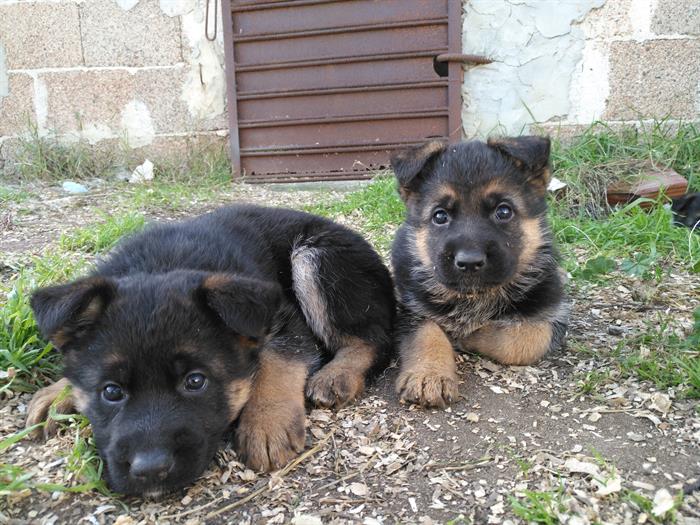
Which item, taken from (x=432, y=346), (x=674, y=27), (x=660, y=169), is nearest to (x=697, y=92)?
(x=674, y=27)

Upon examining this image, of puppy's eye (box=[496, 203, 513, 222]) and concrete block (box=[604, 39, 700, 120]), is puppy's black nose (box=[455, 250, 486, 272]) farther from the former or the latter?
concrete block (box=[604, 39, 700, 120])

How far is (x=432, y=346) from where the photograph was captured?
10.6ft

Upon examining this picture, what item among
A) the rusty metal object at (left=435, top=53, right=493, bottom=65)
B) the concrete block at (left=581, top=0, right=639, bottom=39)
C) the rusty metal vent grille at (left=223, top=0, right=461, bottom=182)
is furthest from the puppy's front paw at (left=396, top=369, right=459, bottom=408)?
the concrete block at (left=581, top=0, right=639, bottom=39)

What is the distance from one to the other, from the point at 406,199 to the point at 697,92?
4.73 meters

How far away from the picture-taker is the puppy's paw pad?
294 centimetres

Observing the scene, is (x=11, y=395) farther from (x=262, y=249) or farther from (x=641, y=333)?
(x=641, y=333)

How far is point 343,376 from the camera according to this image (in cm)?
306

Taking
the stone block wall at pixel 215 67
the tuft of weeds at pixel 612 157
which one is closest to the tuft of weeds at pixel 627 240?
the tuft of weeds at pixel 612 157

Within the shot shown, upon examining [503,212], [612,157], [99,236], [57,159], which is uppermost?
[57,159]

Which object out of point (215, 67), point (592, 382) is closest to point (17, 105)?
point (215, 67)

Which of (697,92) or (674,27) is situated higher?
(674,27)

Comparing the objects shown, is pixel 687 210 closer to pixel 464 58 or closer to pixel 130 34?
pixel 464 58

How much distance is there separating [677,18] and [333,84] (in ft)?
12.3

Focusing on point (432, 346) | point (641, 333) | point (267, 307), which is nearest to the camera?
point (267, 307)
